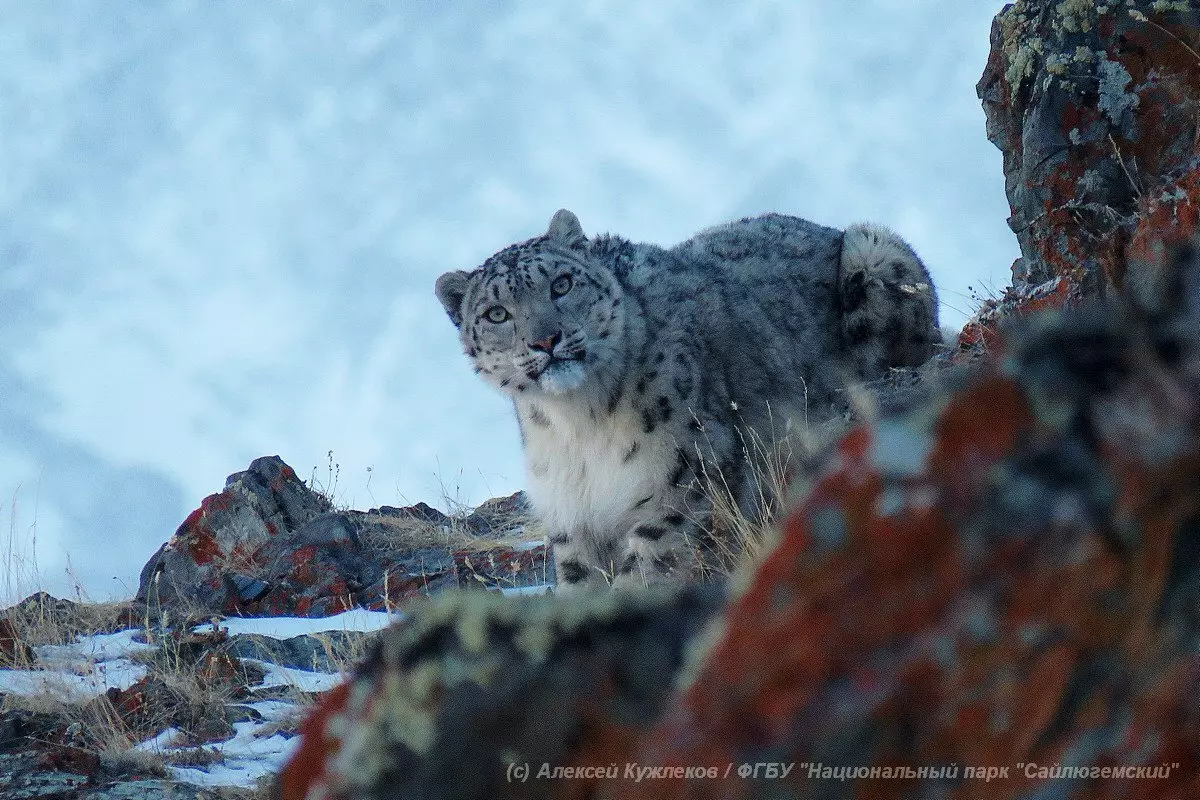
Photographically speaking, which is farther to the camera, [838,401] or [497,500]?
[497,500]

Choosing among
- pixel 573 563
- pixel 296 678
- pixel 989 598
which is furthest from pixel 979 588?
pixel 296 678

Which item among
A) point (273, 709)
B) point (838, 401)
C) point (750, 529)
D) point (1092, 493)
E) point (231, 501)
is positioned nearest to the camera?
point (1092, 493)

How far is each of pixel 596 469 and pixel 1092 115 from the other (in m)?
4.93

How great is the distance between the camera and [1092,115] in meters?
9.13

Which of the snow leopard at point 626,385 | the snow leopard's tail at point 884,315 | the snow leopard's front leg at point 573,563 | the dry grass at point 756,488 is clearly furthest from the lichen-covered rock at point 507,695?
the snow leopard's tail at point 884,315

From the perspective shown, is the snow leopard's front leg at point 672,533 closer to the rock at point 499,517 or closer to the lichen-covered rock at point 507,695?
the lichen-covered rock at point 507,695

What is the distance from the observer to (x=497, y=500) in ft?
58.4

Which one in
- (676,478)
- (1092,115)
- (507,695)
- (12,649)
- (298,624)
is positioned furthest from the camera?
(298,624)

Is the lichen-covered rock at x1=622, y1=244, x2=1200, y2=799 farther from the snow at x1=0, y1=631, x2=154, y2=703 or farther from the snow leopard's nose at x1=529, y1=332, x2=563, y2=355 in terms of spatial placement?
the snow at x1=0, y1=631, x2=154, y2=703

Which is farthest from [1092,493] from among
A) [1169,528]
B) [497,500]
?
[497,500]

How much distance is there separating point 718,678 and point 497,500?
53.8 feet

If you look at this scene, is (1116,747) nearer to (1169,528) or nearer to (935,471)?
(1169,528)

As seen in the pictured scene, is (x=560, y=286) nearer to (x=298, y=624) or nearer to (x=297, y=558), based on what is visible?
(x=298, y=624)

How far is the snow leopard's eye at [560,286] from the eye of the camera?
7656mm
